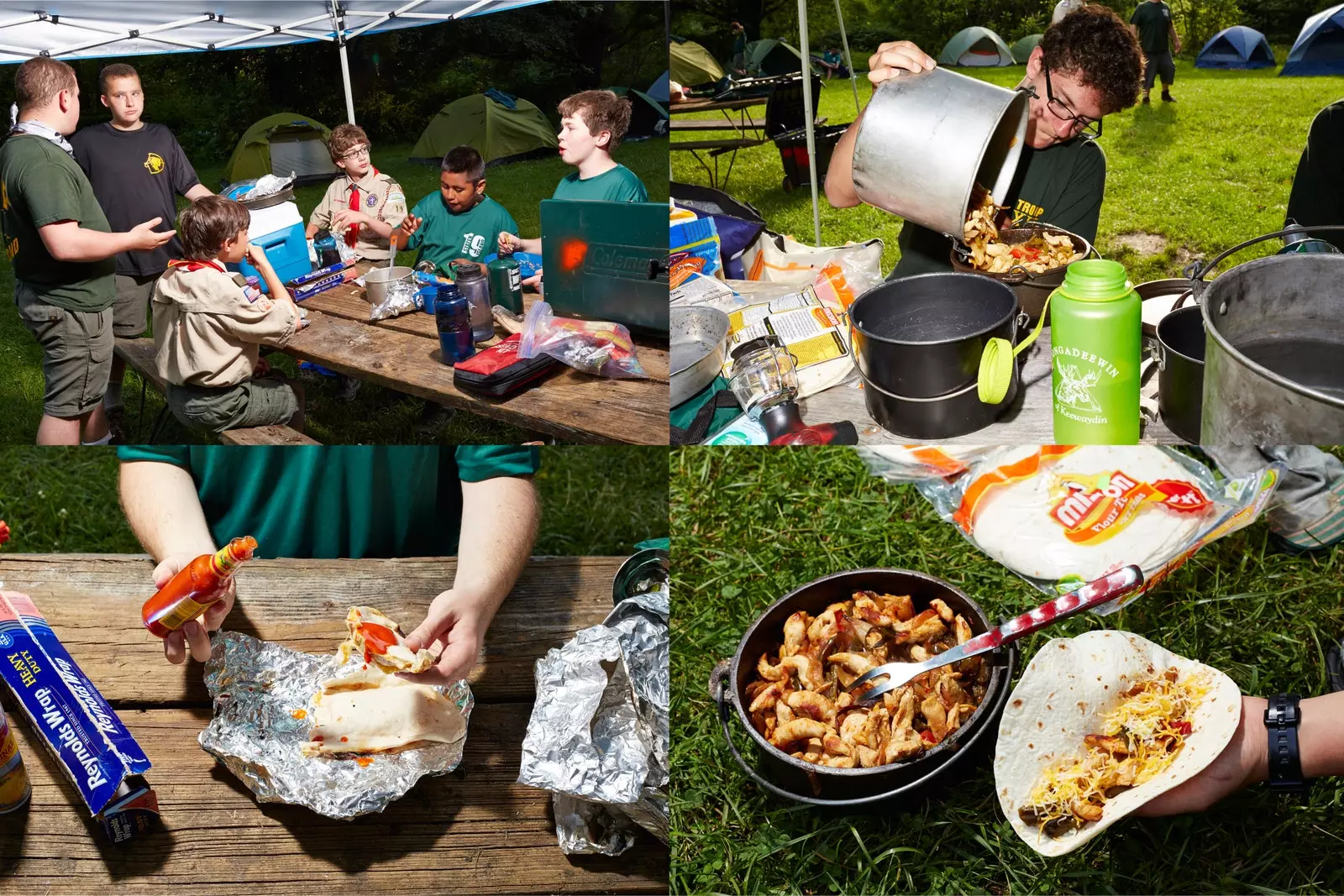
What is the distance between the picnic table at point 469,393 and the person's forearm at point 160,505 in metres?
0.33

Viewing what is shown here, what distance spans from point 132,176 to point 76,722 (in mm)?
863

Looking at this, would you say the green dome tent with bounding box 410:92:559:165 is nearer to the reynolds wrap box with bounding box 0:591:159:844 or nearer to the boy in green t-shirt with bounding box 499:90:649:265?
the boy in green t-shirt with bounding box 499:90:649:265

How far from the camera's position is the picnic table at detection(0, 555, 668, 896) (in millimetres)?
1151

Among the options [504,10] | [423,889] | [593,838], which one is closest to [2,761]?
[423,889]

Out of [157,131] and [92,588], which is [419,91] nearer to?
[157,131]

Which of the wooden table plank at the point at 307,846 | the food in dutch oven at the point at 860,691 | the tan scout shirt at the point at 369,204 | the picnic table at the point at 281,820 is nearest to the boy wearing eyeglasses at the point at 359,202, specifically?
the tan scout shirt at the point at 369,204

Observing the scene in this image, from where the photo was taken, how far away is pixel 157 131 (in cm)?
149

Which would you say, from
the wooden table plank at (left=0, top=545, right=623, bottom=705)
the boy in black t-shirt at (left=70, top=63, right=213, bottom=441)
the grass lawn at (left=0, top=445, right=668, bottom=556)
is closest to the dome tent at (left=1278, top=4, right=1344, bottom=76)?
the grass lawn at (left=0, top=445, right=668, bottom=556)

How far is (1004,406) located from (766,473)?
31.6 inches

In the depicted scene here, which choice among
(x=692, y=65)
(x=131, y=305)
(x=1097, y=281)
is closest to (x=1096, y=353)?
(x=1097, y=281)

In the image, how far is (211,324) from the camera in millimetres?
1661

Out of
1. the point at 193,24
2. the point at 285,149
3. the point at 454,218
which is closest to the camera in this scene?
the point at 193,24

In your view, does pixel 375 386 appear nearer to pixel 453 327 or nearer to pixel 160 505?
pixel 453 327

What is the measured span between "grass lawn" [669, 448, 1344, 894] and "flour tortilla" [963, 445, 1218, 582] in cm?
7
